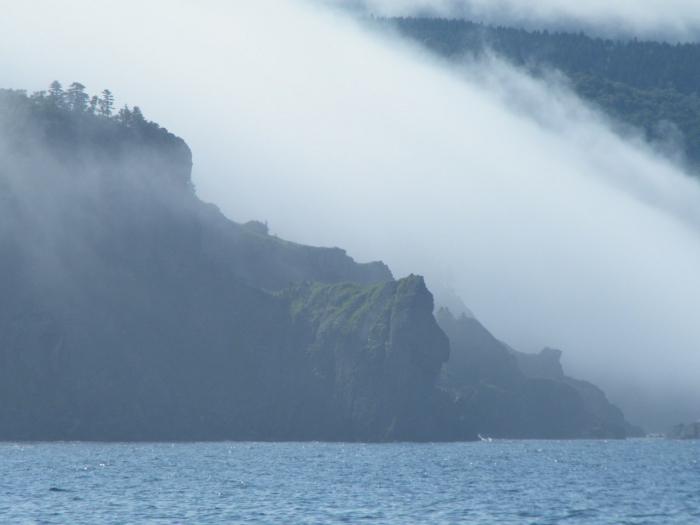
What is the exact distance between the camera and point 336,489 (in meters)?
120

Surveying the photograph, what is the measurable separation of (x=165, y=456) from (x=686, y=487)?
71.2 m

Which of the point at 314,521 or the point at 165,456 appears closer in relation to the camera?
the point at 314,521

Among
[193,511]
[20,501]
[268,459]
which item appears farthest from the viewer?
[268,459]

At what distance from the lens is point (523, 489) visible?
121938 mm

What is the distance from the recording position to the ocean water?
96.9 meters

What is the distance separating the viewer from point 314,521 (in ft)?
303

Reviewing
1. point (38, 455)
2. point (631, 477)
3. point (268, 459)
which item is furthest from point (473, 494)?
point (38, 455)

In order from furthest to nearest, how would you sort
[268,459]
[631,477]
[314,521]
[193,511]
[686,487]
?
[268,459], [631,477], [686,487], [193,511], [314,521]

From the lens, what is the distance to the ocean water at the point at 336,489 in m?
96.9

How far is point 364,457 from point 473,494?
222ft

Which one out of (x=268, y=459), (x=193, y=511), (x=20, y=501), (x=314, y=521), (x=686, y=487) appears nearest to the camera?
(x=314, y=521)

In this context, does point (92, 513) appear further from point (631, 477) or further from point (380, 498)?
point (631, 477)

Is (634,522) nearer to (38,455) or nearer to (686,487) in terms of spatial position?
(686,487)

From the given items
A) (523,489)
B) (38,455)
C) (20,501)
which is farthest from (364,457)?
(20,501)
